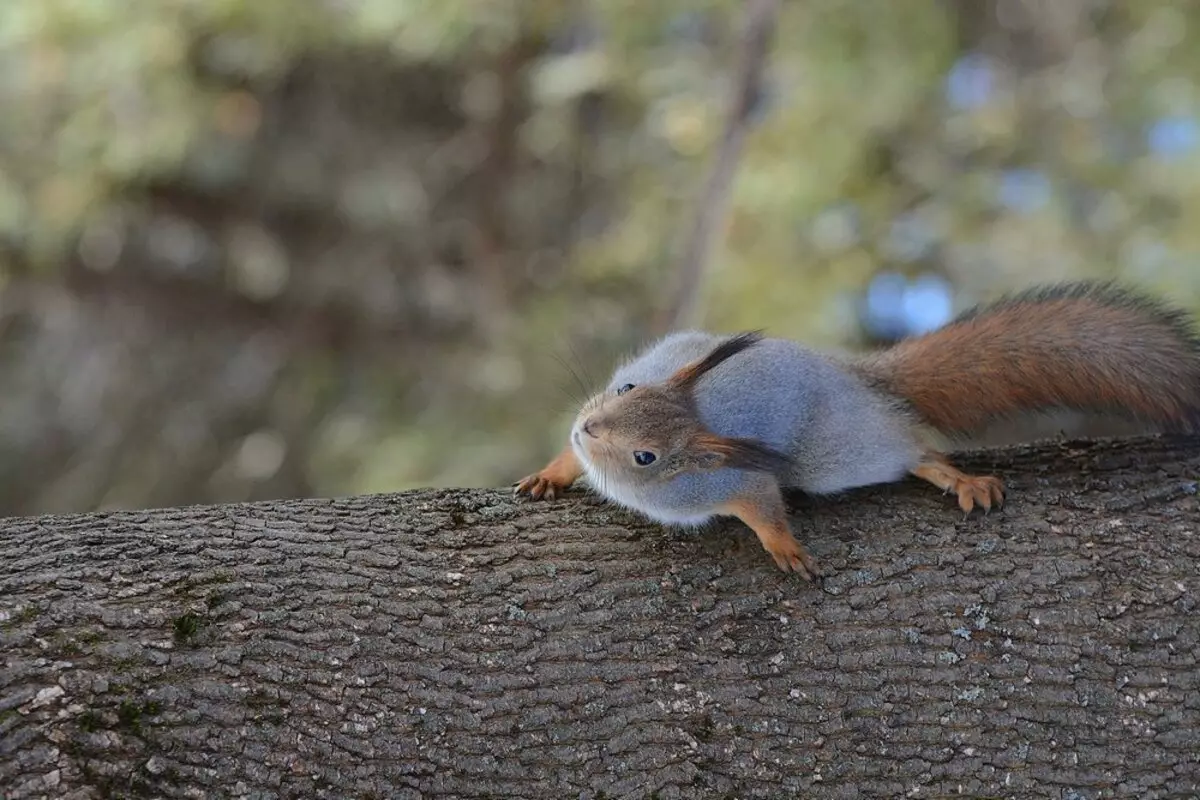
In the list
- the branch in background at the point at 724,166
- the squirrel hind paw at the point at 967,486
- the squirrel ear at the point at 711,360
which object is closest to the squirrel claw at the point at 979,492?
the squirrel hind paw at the point at 967,486

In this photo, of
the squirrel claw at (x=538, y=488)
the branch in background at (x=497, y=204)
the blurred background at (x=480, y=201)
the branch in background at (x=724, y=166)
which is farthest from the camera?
the branch in background at (x=497, y=204)

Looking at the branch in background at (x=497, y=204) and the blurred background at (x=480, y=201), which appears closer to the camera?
the blurred background at (x=480, y=201)

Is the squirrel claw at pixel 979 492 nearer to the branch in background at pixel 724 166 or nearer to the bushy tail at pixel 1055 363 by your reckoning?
the bushy tail at pixel 1055 363

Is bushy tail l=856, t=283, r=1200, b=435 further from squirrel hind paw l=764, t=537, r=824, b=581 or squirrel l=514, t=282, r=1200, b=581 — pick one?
squirrel hind paw l=764, t=537, r=824, b=581

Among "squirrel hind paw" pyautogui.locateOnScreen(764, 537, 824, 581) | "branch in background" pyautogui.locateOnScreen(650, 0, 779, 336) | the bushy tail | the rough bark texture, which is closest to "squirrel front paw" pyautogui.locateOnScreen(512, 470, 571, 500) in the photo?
the rough bark texture

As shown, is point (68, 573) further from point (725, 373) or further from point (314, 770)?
point (725, 373)

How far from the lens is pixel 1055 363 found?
2258mm

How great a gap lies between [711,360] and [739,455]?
8.6 inches

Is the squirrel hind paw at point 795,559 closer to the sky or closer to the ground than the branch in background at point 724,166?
closer to the ground

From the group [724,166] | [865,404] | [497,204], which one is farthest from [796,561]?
[497,204]

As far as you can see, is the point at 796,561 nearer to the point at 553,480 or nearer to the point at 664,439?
the point at 664,439

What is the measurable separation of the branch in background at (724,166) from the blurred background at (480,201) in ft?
0.06

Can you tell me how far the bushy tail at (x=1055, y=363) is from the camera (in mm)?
2193

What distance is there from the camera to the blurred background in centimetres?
461
